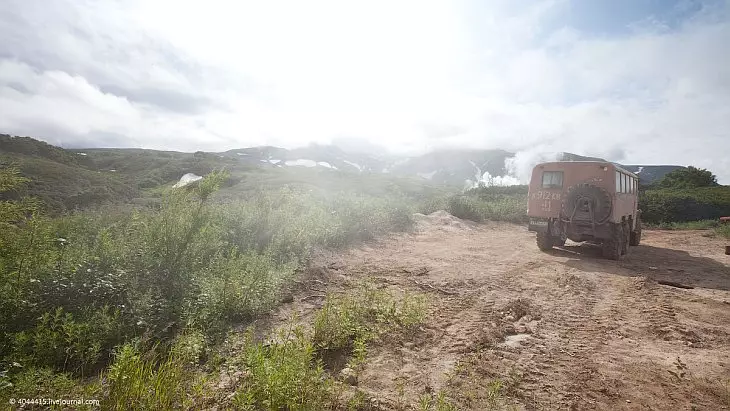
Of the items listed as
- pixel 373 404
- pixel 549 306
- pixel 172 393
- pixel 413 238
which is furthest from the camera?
pixel 413 238

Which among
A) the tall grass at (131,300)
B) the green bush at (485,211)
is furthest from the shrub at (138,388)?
the green bush at (485,211)

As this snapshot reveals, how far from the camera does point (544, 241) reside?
11055 mm

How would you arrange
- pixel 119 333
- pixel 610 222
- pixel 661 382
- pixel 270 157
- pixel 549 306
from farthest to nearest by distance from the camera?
pixel 270 157 → pixel 610 222 → pixel 549 306 → pixel 119 333 → pixel 661 382

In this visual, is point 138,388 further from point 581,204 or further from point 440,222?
point 440,222

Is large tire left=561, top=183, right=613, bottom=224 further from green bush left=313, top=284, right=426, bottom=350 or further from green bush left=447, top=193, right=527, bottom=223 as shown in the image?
green bush left=447, top=193, right=527, bottom=223

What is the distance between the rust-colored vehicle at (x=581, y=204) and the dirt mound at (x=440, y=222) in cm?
456

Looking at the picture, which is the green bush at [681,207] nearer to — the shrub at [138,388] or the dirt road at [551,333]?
the dirt road at [551,333]

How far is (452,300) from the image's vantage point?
6355 mm

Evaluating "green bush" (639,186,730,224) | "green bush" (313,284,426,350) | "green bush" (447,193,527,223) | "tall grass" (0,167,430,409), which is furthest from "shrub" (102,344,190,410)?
"green bush" (639,186,730,224)

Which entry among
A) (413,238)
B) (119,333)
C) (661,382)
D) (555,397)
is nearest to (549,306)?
(661,382)

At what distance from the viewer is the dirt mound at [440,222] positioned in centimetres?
1517

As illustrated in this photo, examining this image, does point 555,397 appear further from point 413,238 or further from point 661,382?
point 413,238

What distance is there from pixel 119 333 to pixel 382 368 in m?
2.94

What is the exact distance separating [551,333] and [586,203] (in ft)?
20.5
